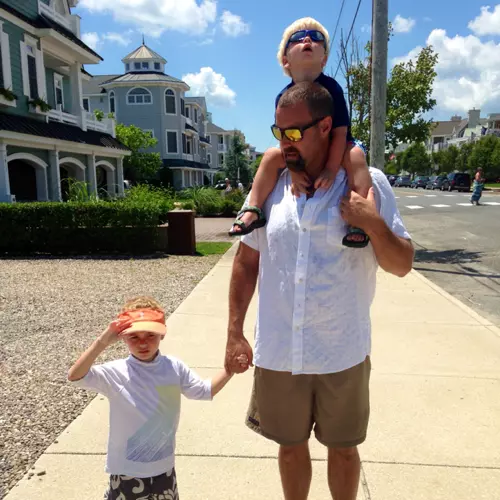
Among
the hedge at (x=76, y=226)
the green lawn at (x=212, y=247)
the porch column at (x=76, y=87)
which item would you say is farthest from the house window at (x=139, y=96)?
the hedge at (x=76, y=226)

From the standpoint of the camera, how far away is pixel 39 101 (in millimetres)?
14812

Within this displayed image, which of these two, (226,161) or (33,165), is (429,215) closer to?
(33,165)

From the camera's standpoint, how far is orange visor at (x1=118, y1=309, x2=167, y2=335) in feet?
6.10

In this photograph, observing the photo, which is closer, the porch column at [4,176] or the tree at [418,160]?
the porch column at [4,176]

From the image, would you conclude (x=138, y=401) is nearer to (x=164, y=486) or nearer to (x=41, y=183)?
(x=164, y=486)

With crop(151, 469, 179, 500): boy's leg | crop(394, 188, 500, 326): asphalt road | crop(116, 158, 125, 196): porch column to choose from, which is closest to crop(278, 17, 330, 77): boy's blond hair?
crop(151, 469, 179, 500): boy's leg

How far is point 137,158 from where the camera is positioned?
112 feet

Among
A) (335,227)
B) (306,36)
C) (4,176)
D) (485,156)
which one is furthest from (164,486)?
(485,156)

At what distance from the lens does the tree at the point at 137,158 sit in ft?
109

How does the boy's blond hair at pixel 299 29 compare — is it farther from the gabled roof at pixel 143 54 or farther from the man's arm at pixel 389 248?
the gabled roof at pixel 143 54

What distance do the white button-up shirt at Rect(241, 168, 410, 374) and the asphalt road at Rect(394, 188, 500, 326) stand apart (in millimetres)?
4380

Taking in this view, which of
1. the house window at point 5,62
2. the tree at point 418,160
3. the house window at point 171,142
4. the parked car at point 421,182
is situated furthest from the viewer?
the tree at point 418,160

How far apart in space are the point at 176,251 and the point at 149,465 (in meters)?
9.00

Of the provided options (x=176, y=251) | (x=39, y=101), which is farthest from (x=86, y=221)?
(x=39, y=101)
